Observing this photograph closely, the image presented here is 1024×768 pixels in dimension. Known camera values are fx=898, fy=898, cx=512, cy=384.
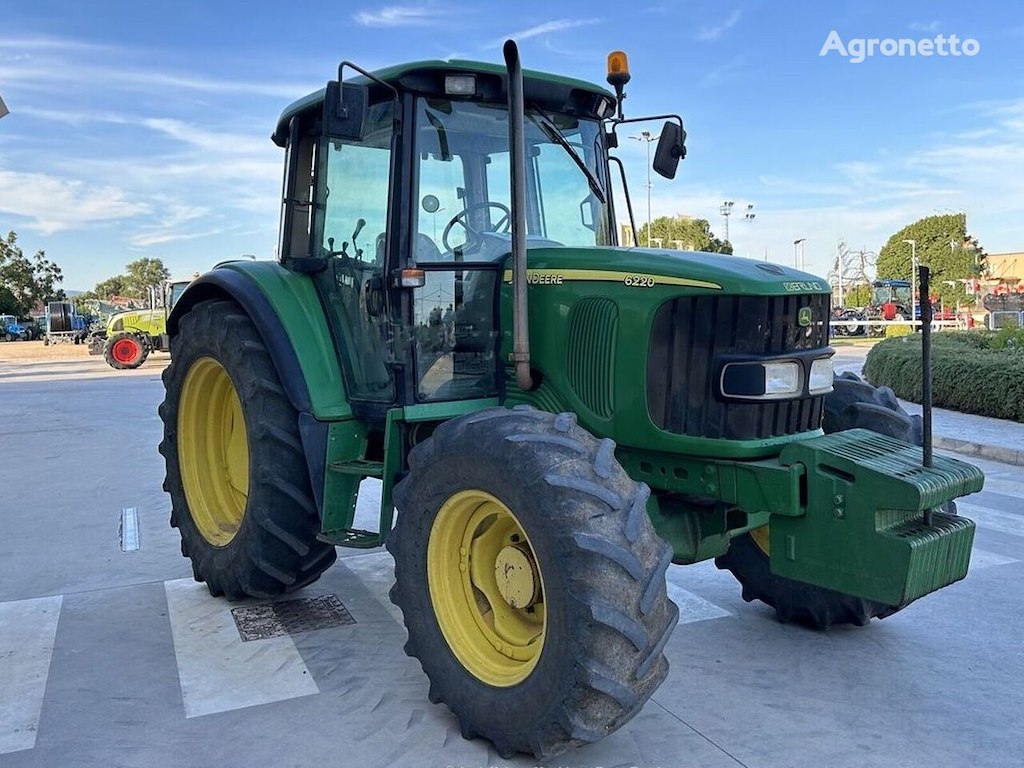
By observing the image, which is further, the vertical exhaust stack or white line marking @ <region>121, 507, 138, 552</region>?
white line marking @ <region>121, 507, 138, 552</region>

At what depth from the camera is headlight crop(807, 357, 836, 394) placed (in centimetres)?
374

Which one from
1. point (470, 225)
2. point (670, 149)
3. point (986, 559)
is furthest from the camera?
point (986, 559)

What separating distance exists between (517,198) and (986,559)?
160 inches

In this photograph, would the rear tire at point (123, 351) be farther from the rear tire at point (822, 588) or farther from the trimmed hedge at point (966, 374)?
the rear tire at point (822, 588)

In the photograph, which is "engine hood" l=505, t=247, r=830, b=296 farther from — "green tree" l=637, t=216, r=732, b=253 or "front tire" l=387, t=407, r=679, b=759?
"green tree" l=637, t=216, r=732, b=253

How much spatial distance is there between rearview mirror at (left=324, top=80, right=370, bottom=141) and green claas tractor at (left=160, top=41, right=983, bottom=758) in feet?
0.04

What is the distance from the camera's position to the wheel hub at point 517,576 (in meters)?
3.25

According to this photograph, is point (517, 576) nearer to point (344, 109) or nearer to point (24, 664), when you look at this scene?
point (344, 109)

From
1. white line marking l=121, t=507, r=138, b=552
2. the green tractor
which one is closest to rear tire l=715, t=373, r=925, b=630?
white line marking l=121, t=507, r=138, b=552

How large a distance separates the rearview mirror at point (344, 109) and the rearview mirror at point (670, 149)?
1.67 m

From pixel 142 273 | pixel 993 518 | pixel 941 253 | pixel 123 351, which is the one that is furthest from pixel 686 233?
pixel 142 273

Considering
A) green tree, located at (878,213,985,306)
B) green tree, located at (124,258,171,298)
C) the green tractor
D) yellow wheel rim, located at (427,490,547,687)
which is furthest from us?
green tree, located at (124,258,171,298)

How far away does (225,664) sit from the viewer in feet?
13.2

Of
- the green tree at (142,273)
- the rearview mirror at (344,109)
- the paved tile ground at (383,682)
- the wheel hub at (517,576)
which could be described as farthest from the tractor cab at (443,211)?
the green tree at (142,273)
